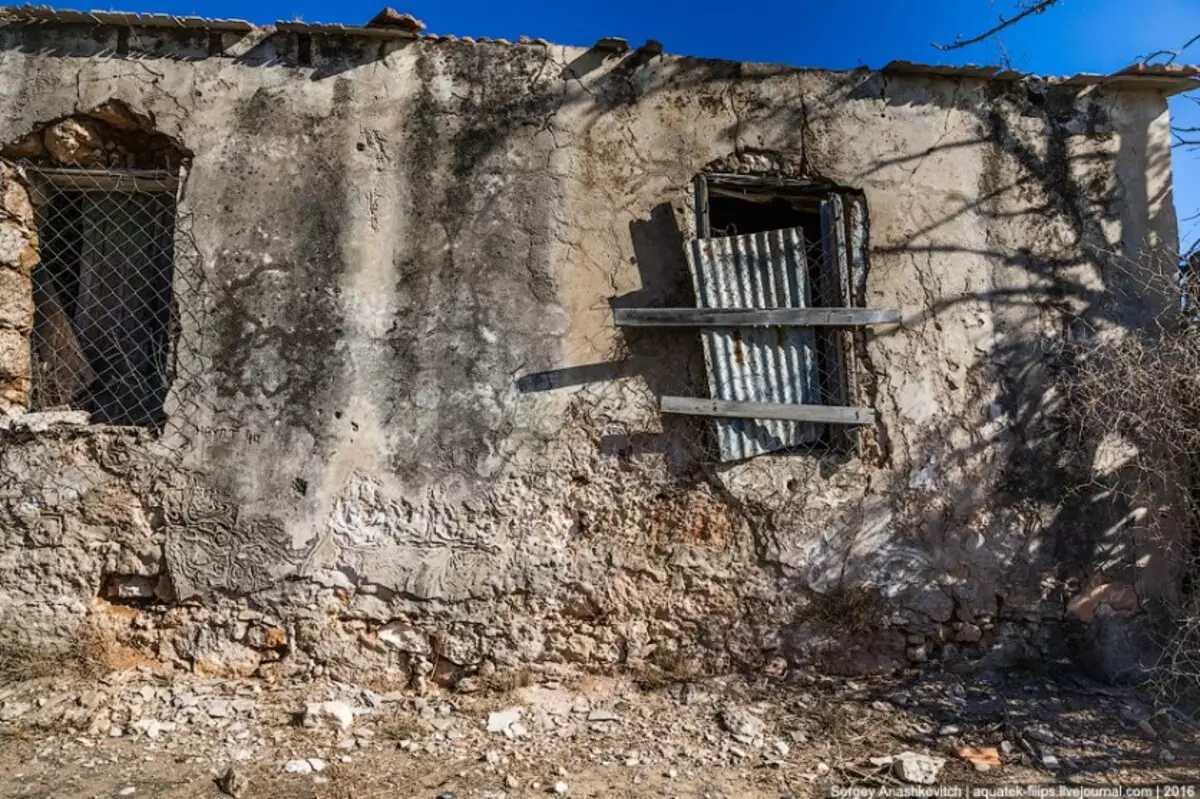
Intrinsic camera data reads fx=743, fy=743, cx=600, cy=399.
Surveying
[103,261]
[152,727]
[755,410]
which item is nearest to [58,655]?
[152,727]

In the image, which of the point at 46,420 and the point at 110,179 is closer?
the point at 46,420

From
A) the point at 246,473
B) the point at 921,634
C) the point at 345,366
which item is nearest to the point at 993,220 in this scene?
the point at 921,634

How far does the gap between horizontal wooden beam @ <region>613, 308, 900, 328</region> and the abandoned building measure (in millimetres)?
18

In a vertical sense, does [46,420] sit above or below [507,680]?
above

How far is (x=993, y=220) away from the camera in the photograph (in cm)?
407

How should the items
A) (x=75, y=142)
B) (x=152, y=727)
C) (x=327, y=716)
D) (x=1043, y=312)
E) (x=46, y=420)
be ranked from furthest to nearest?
1. (x=1043, y=312)
2. (x=75, y=142)
3. (x=46, y=420)
4. (x=327, y=716)
5. (x=152, y=727)

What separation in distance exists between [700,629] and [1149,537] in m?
2.46

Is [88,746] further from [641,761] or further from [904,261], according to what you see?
[904,261]

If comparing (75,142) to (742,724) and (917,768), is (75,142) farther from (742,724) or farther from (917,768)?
(917,768)

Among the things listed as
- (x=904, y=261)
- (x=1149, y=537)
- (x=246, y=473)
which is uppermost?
(x=904, y=261)

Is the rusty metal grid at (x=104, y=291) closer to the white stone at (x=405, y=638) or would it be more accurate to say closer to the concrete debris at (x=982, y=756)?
the white stone at (x=405, y=638)

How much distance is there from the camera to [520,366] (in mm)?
3660

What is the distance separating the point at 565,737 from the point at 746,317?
2.14 m

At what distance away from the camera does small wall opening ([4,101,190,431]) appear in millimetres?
3660
